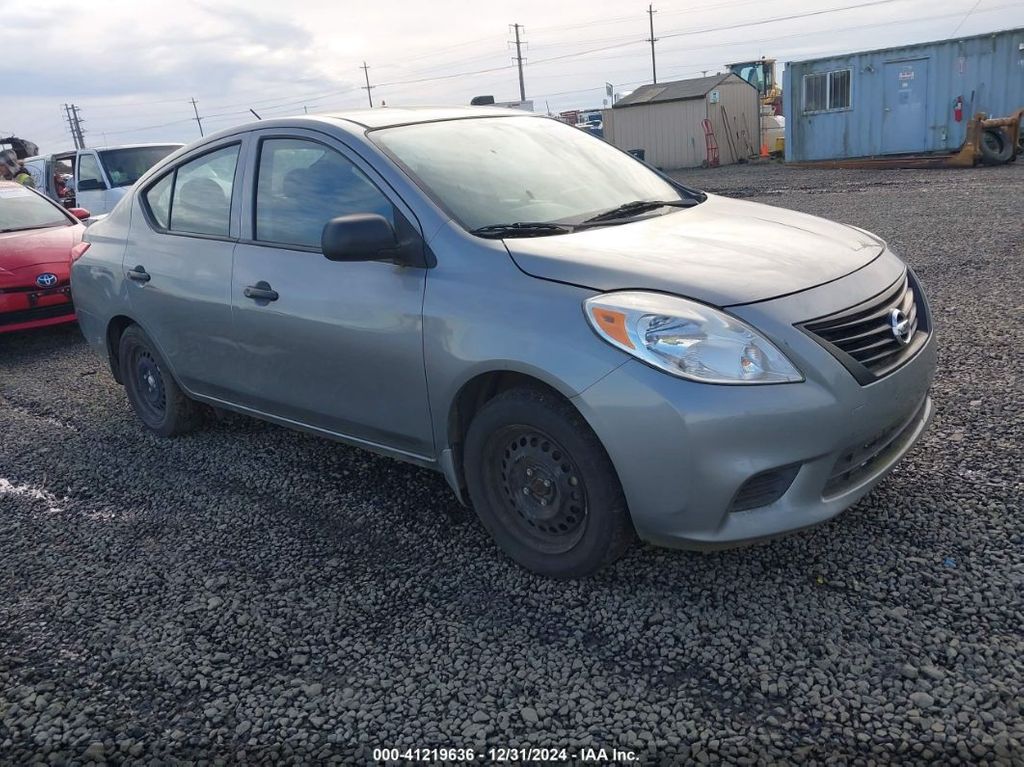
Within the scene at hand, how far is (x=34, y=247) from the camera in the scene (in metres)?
7.93

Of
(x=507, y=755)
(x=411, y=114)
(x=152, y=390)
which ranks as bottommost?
(x=507, y=755)

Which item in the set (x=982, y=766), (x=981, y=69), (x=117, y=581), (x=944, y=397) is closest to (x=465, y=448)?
(x=117, y=581)

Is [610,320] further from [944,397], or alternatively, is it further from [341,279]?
[944,397]

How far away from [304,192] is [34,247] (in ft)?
17.9

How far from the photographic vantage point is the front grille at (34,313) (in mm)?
7551

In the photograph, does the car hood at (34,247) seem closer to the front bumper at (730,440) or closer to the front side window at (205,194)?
the front side window at (205,194)

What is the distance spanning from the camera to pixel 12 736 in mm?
2559

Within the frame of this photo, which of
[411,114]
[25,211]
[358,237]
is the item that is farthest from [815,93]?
[358,237]

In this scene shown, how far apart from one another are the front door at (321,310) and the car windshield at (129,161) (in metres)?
10.5

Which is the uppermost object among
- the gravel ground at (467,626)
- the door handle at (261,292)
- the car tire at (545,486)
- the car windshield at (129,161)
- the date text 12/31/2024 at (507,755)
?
the car windshield at (129,161)

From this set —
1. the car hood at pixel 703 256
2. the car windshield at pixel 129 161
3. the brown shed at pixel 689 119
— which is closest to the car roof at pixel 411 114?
the car hood at pixel 703 256

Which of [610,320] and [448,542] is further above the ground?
[610,320]

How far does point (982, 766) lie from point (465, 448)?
1855 mm

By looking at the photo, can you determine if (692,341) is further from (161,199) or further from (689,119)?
(689,119)
